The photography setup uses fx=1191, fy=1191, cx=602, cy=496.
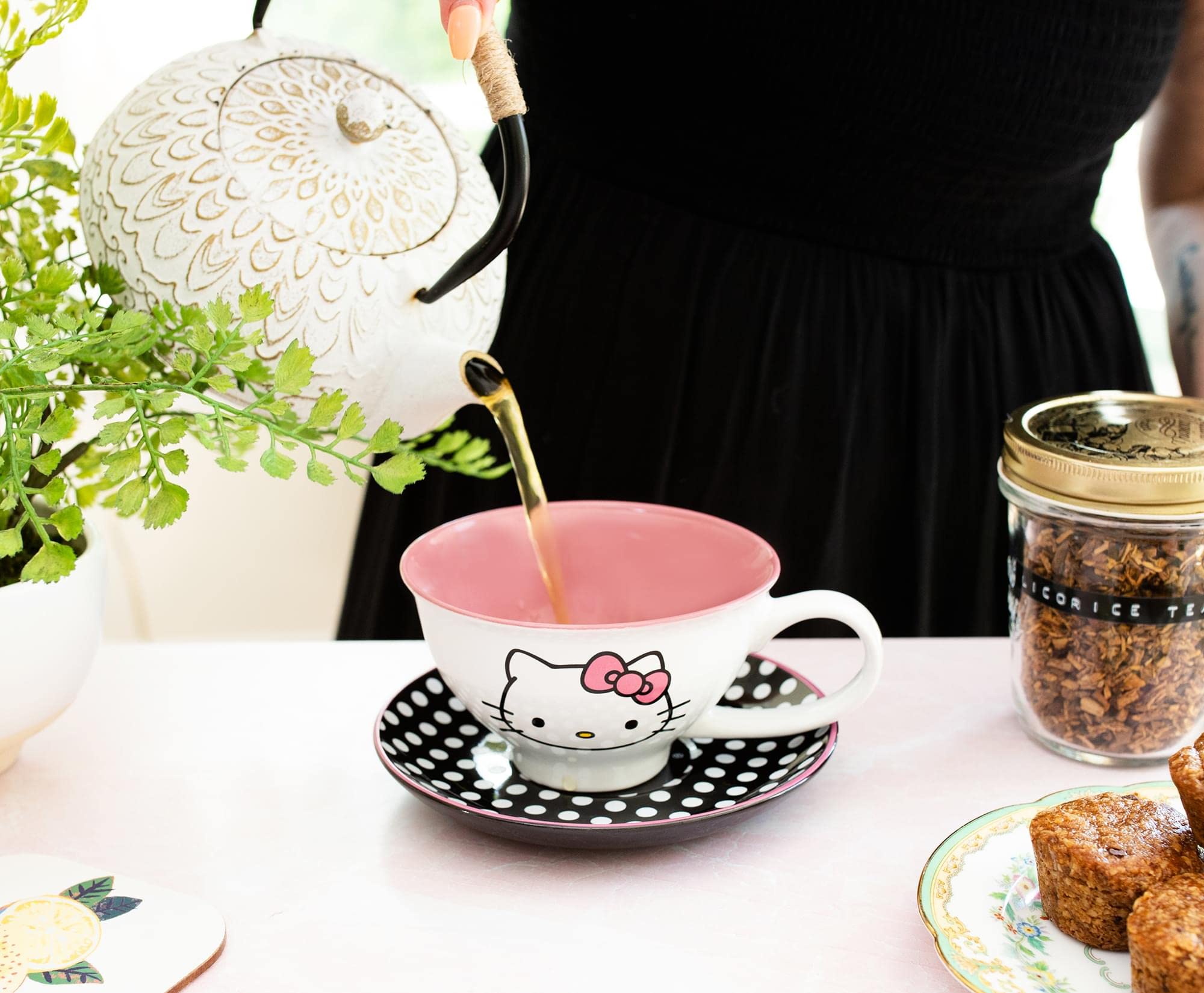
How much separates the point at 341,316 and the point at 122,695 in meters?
0.27

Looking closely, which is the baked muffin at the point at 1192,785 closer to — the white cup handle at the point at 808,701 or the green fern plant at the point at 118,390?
the white cup handle at the point at 808,701

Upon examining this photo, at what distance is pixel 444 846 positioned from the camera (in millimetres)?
503

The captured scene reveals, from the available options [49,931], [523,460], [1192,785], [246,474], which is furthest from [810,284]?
[246,474]

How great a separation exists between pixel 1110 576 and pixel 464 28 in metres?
0.37

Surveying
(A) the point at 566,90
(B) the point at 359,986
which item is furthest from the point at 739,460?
(B) the point at 359,986

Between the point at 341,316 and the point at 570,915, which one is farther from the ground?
the point at 341,316

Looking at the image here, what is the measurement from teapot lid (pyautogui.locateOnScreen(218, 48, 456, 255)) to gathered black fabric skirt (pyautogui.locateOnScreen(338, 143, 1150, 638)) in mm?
387

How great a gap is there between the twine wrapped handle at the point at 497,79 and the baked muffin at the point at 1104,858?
348 mm

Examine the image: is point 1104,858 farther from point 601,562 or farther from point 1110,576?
point 601,562

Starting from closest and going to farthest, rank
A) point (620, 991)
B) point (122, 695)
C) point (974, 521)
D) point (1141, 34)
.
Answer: point (620, 991) → point (122, 695) → point (1141, 34) → point (974, 521)

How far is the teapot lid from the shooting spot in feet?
1.64

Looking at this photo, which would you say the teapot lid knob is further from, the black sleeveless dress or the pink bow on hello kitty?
the black sleeveless dress

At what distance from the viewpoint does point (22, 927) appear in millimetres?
429

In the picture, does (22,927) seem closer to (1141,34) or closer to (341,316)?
(341,316)
